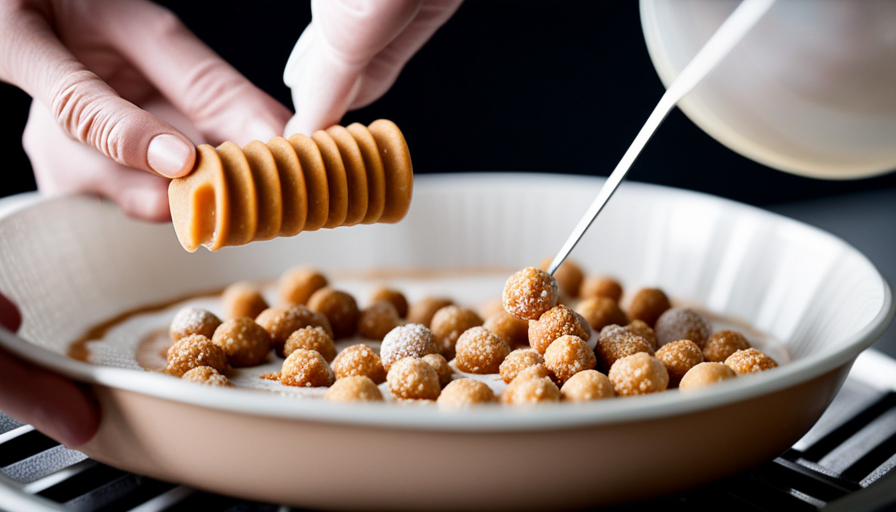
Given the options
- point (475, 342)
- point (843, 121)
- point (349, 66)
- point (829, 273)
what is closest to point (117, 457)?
point (475, 342)

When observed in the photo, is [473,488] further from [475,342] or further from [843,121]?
[843,121]

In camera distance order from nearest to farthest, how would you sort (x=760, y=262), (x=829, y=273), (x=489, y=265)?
(x=829, y=273) → (x=760, y=262) → (x=489, y=265)

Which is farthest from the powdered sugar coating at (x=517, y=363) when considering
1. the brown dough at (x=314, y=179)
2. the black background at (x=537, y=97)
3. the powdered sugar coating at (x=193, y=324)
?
the black background at (x=537, y=97)

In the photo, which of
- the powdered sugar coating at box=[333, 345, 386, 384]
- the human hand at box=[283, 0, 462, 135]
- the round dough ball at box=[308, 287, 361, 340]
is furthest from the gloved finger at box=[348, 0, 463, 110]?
the powdered sugar coating at box=[333, 345, 386, 384]

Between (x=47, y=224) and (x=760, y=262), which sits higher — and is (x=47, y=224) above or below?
below

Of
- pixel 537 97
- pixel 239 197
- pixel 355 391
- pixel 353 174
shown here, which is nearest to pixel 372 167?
pixel 353 174

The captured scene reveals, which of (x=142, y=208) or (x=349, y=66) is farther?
(x=142, y=208)
